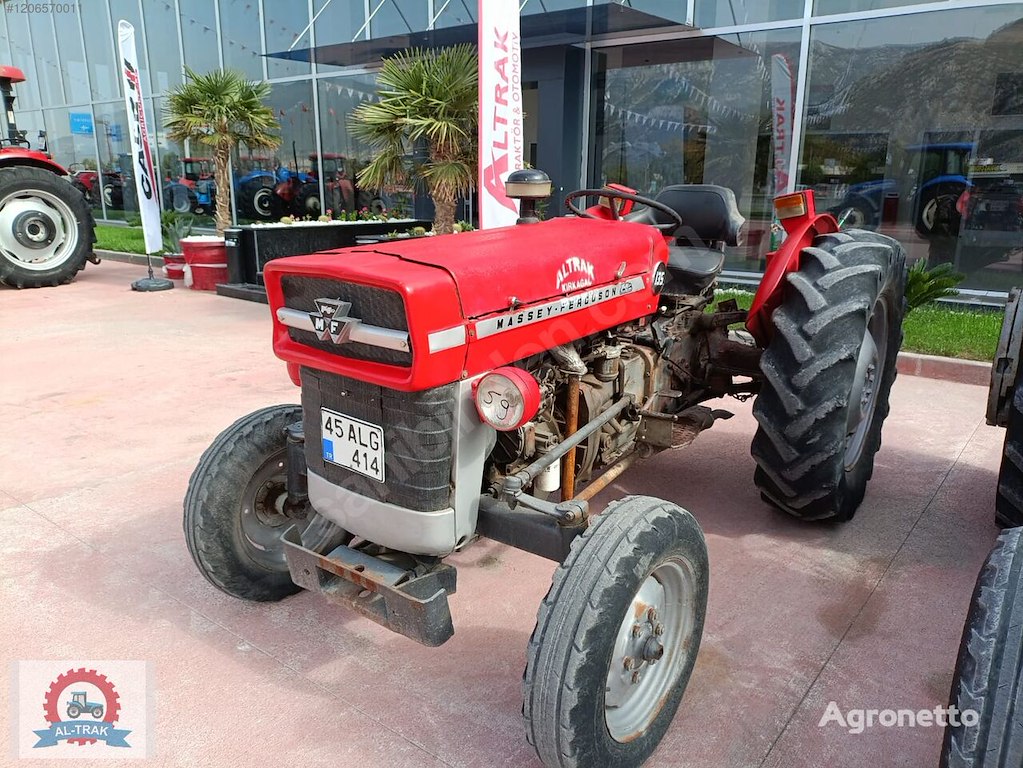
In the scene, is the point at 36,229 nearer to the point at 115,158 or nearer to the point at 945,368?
the point at 115,158

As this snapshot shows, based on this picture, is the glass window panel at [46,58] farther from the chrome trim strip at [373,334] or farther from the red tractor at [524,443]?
the chrome trim strip at [373,334]

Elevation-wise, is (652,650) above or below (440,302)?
below

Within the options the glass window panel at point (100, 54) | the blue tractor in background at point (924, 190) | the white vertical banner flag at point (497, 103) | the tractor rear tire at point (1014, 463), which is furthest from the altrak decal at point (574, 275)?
the glass window panel at point (100, 54)

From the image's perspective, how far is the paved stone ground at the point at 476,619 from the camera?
219 cm

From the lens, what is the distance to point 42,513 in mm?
3570

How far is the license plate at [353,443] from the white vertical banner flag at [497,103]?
368 centimetres

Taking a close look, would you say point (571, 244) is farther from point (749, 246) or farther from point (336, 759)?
point (749, 246)

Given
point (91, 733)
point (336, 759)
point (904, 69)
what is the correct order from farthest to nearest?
point (904, 69) < point (91, 733) < point (336, 759)

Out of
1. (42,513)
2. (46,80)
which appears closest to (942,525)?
(42,513)

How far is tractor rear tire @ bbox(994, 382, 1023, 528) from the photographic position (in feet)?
9.42

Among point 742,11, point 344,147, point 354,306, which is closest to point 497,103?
point 354,306

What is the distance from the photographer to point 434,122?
24.5 ft

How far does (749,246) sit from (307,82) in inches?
313

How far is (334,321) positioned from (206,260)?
8.82 m
